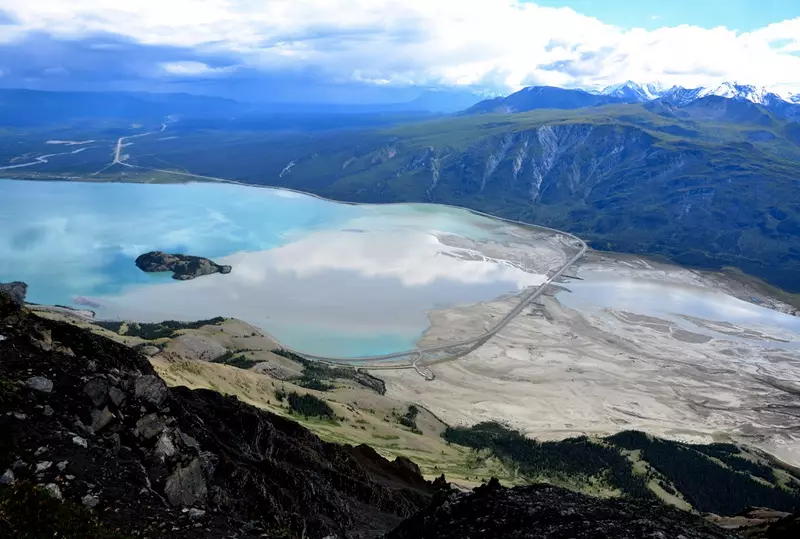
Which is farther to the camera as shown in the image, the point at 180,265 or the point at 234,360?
the point at 180,265

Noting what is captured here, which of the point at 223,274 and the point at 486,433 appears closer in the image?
the point at 486,433

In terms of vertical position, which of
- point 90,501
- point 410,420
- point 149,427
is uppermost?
point 149,427

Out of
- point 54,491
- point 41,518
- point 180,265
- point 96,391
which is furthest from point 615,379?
point 41,518

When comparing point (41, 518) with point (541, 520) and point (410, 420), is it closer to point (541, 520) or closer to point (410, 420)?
point (541, 520)

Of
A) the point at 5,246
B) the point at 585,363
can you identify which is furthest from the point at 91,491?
the point at 5,246

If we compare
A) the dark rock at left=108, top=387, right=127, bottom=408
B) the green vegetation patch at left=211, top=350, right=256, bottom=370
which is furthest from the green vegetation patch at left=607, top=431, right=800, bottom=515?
the dark rock at left=108, top=387, right=127, bottom=408

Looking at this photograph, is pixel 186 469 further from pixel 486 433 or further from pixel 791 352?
pixel 791 352
